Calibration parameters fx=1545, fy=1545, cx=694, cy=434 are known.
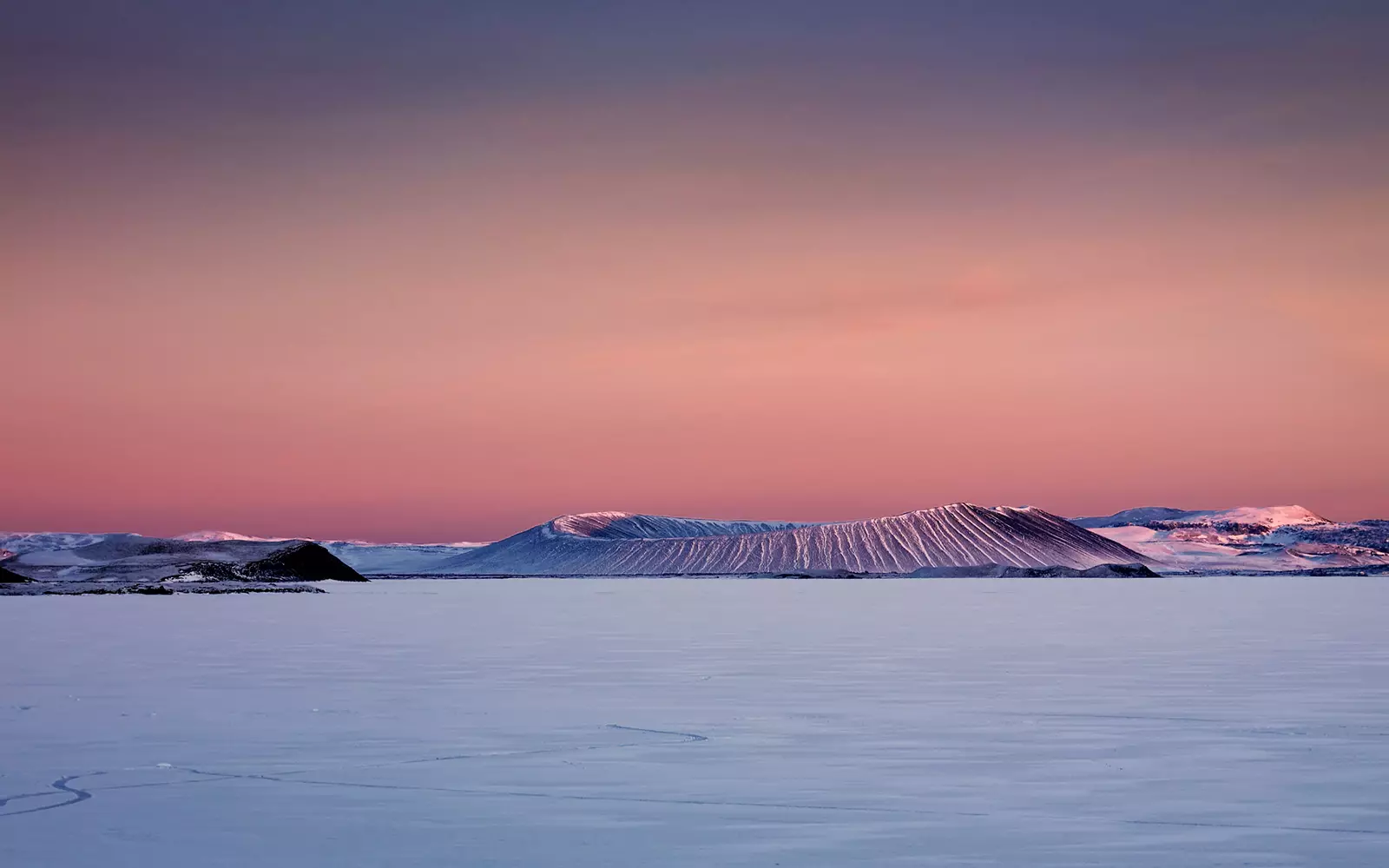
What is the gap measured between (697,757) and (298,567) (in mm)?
152282

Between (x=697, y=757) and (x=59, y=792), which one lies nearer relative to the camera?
(x=59, y=792)

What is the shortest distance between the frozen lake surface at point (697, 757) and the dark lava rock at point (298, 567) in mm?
120453

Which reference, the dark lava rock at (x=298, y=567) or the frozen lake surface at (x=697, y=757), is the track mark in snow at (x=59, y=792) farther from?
the dark lava rock at (x=298, y=567)

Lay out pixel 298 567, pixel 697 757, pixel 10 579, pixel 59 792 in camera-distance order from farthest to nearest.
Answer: pixel 298 567 → pixel 10 579 → pixel 697 757 → pixel 59 792

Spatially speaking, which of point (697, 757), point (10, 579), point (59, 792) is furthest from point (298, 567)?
point (59, 792)

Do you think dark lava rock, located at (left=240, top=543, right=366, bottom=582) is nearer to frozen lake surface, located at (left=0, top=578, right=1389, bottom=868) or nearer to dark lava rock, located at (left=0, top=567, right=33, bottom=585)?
dark lava rock, located at (left=0, top=567, right=33, bottom=585)

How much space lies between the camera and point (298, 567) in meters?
162

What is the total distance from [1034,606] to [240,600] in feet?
136

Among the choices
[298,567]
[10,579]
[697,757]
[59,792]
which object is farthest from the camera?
[298,567]

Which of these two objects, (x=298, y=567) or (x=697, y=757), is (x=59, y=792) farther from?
(x=298, y=567)

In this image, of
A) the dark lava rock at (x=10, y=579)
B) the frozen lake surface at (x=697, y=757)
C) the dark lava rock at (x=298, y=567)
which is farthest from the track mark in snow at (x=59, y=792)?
the dark lava rock at (x=298, y=567)

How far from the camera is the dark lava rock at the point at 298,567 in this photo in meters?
150

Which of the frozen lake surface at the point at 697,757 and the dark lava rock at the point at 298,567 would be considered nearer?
the frozen lake surface at the point at 697,757

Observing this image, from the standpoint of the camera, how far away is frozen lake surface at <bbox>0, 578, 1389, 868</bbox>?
10828mm
